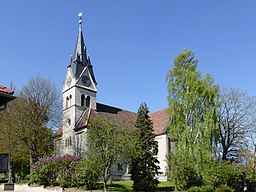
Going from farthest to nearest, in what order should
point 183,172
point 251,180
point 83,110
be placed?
point 83,110 → point 251,180 → point 183,172

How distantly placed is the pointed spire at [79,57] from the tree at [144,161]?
18.5m

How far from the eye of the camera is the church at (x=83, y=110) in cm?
4122

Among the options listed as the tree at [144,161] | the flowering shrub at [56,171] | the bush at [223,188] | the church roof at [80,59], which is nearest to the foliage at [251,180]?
the bush at [223,188]

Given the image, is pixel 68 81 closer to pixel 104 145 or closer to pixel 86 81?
pixel 86 81

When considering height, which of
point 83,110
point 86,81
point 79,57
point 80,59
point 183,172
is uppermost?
point 79,57

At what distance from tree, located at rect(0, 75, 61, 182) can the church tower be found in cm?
914

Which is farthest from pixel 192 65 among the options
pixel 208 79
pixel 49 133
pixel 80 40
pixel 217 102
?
pixel 80 40

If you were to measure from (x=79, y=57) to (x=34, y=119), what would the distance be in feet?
60.4

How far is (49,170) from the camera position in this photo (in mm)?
27328

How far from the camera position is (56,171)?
27422mm

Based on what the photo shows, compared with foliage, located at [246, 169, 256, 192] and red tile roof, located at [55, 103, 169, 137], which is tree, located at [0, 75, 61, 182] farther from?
foliage, located at [246, 169, 256, 192]

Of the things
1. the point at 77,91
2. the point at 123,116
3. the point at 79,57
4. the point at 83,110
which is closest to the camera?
the point at 83,110

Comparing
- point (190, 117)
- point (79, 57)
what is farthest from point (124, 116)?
point (190, 117)

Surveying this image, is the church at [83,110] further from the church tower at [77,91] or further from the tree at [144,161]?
the tree at [144,161]
